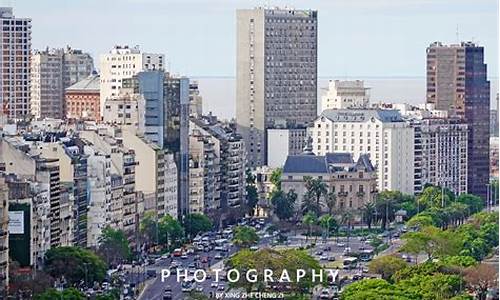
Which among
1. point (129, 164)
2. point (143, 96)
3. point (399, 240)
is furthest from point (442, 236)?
point (143, 96)

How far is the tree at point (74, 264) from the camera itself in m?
13.5

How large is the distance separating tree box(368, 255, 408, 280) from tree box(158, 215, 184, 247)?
119 cm

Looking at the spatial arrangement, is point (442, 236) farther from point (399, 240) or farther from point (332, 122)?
point (332, 122)

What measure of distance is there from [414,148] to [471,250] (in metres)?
4.38

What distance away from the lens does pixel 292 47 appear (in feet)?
54.0

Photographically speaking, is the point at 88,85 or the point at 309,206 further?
the point at 88,85

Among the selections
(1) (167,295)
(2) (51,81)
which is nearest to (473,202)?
(1) (167,295)

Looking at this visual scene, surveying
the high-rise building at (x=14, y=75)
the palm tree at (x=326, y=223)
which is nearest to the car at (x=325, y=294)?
the palm tree at (x=326, y=223)

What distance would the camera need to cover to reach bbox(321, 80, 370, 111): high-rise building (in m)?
14.1

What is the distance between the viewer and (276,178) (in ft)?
52.3

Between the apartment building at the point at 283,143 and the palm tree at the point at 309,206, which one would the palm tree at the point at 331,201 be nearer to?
the palm tree at the point at 309,206

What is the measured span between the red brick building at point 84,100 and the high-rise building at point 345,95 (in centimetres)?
242

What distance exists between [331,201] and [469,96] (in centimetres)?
432

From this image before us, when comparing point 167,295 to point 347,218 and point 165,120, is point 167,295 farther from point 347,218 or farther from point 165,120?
point 165,120
